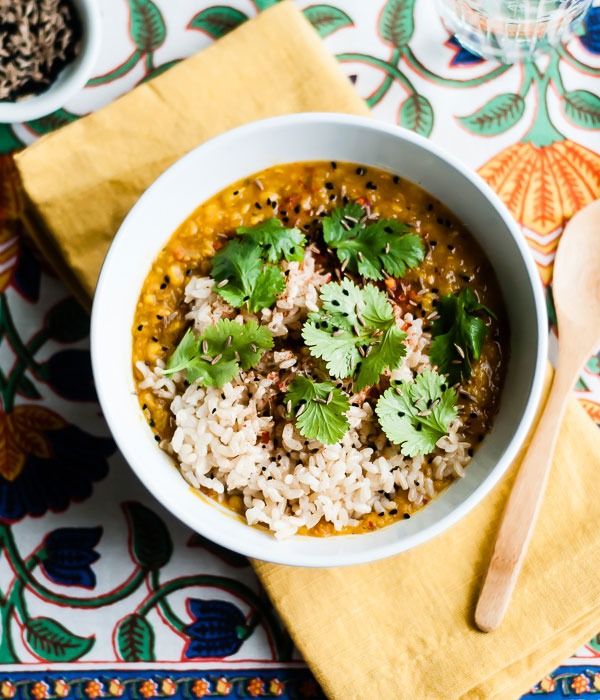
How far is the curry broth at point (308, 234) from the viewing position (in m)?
1.91

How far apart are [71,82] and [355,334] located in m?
1.08

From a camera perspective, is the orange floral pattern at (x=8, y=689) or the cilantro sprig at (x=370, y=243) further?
the orange floral pattern at (x=8, y=689)

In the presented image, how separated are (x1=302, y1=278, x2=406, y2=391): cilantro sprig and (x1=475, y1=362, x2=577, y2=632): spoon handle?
0.51 metres

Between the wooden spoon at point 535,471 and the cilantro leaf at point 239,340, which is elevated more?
the cilantro leaf at point 239,340

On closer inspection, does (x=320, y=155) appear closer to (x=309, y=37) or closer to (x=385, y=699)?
(x=309, y=37)

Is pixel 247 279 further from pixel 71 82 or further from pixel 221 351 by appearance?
pixel 71 82

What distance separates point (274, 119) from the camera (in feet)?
6.01

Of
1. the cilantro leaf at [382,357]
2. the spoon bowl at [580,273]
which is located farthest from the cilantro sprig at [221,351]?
the spoon bowl at [580,273]

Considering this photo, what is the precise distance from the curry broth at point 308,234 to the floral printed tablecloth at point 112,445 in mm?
441

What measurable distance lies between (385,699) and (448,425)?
0.79 m

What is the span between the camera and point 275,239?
186 centimetres

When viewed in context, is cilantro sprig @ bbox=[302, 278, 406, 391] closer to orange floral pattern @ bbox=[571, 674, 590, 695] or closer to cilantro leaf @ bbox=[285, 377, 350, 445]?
cilantro leaf @ bbox=[285, 377, 350, 445]

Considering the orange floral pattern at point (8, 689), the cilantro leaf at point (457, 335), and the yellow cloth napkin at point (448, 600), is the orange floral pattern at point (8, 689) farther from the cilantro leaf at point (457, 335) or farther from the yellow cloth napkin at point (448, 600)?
the cilantro leaf at point (457, 335)

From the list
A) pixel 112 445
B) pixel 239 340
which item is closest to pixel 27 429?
pixel 112 445
